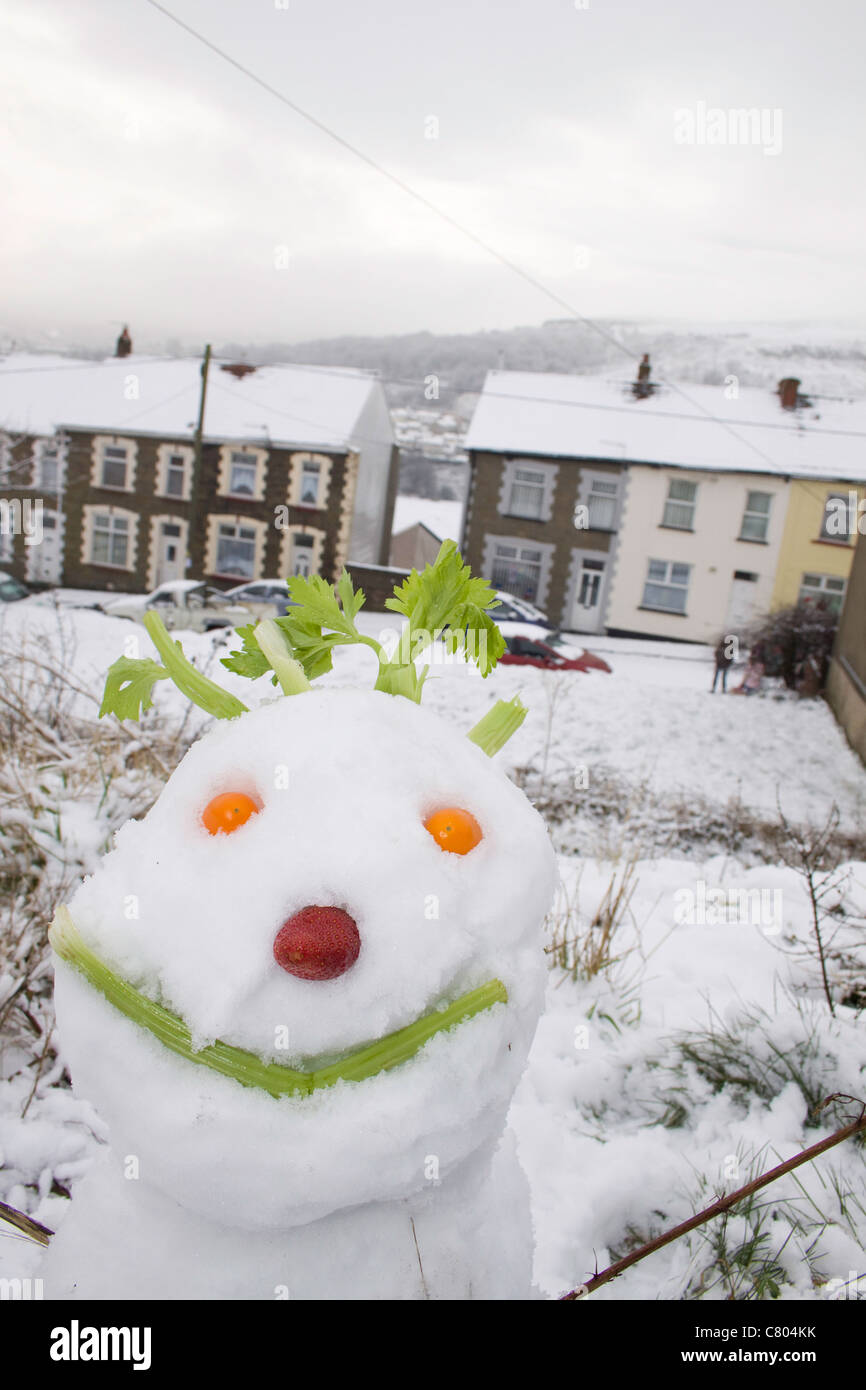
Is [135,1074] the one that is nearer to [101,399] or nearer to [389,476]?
[101,399]

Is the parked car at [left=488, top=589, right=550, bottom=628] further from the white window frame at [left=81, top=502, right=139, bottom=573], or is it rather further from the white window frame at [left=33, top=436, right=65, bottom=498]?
the white window frame at [left=33, top=436, right=65, bottom=498]

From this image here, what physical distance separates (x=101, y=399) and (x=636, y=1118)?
16574 millimetres

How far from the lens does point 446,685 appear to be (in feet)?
31.8

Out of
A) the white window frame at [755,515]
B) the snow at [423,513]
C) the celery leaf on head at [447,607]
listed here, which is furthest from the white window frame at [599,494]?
the celery leaf on head at [447,607]

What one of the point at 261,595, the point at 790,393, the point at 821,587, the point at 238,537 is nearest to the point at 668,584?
the point at 821,587

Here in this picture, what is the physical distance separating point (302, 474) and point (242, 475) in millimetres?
1073

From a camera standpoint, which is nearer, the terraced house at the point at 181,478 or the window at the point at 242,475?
the window at the point at 242,475

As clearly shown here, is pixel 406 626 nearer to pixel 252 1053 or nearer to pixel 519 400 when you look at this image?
pixel 252 1053

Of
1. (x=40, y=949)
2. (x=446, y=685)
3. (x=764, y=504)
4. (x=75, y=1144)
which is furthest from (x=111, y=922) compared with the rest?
(x=764, y=504)

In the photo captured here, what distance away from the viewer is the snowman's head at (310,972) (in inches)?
30.1

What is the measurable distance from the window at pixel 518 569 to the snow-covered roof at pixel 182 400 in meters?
3.73

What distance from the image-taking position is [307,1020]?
2.55ft

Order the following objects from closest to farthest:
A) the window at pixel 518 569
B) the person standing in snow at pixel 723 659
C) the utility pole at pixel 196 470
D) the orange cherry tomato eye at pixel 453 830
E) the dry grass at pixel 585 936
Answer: the orange cherry tomato eye at pixel 453 830 < the dry grass at pixel 585 936 < the person standing in snow at pixel 723 659 < the utility pole at pixel 196 470 < the window at pixel 518 569

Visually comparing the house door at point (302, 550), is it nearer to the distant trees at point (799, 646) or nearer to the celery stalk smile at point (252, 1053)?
the distant trees at point (799, 646)
